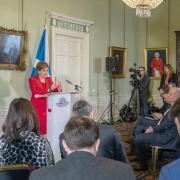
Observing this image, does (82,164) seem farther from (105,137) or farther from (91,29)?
(91,29)

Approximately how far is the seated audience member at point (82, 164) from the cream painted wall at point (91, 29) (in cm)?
521

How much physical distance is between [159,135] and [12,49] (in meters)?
3.58

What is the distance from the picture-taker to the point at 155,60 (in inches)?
449

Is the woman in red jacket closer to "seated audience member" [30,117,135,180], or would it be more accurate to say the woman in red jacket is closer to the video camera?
"seated audience member" [30,117,135,180]

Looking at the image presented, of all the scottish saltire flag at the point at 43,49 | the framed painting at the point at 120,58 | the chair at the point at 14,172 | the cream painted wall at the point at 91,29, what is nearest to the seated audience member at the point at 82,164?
the chair at the point at 14,172

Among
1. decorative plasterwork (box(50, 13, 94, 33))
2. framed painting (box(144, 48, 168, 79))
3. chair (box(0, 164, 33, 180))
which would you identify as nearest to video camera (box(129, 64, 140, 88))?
framed painting (box(144, 48, 168, 79))

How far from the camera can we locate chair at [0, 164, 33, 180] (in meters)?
2.14

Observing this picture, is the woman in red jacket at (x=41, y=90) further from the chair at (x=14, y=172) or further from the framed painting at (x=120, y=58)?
the framed painting at (x=120, y=58)

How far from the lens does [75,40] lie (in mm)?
8930

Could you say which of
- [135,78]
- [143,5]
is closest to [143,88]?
[135,78]

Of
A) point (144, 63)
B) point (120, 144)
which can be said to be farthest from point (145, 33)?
point (120, 144)

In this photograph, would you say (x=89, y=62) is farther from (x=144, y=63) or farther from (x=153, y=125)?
(x=153, y=125)

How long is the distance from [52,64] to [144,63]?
442 centimetres

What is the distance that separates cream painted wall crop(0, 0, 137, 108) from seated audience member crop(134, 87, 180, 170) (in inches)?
120
